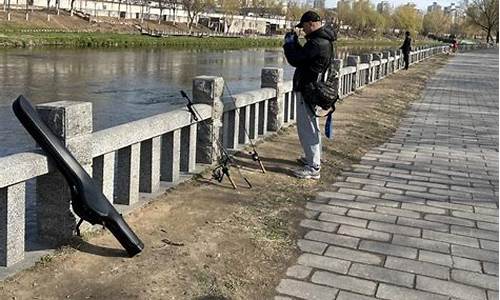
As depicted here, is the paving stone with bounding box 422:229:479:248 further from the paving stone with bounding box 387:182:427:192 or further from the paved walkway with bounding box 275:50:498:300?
the paving stone with bounding box 387:182:427:192

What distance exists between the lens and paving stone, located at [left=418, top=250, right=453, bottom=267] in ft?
14.7

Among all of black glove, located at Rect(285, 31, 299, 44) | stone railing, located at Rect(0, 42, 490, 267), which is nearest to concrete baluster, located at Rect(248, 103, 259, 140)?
stone railing, located at Rect(0, 42, 490, 267)

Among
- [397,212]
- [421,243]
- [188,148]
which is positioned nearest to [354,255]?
[421,243]

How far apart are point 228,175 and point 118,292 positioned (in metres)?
2.50

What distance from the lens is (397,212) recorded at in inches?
223

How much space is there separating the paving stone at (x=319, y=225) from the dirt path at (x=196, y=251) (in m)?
0.09

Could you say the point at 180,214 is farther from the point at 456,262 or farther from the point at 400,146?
the point at 400,146

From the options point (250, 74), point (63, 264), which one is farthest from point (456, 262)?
point (250, 74)

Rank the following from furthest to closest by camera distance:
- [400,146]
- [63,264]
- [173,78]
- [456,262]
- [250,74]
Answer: [250,74] < [173,78] < [400,146] < [456,262] < [63,264]

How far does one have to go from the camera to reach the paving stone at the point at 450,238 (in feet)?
16.2

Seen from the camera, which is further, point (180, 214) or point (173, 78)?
point (173, 78)

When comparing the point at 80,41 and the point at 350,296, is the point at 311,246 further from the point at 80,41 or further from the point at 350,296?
the point at 80,41

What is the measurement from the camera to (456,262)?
4.51m

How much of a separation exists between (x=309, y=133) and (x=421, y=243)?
203 cm
